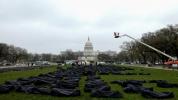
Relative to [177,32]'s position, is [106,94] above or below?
below

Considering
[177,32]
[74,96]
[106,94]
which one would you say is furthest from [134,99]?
[177,32]

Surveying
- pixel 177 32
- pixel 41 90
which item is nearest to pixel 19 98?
pixel 41 90

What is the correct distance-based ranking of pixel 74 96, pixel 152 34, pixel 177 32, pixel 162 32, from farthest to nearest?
pixel 152 34 < pixel 162 32 < pixel 177 32 < pixel 74 96

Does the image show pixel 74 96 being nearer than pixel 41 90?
Yes

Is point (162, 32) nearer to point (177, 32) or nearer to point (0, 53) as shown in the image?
point (177, 32)

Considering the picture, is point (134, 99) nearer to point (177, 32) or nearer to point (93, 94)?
point (93, 94)

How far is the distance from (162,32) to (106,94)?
9978 centimetres

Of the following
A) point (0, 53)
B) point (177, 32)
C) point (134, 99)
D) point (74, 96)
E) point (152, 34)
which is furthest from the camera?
point (0, 53)

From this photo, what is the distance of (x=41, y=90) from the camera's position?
24781 millimetres

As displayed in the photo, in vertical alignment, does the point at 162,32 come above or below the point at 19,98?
above

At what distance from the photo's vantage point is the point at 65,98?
2217cm

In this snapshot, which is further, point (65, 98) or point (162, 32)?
point (162, 32)

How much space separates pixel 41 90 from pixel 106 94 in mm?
5040

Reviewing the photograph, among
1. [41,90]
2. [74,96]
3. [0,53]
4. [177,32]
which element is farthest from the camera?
[0,53]
